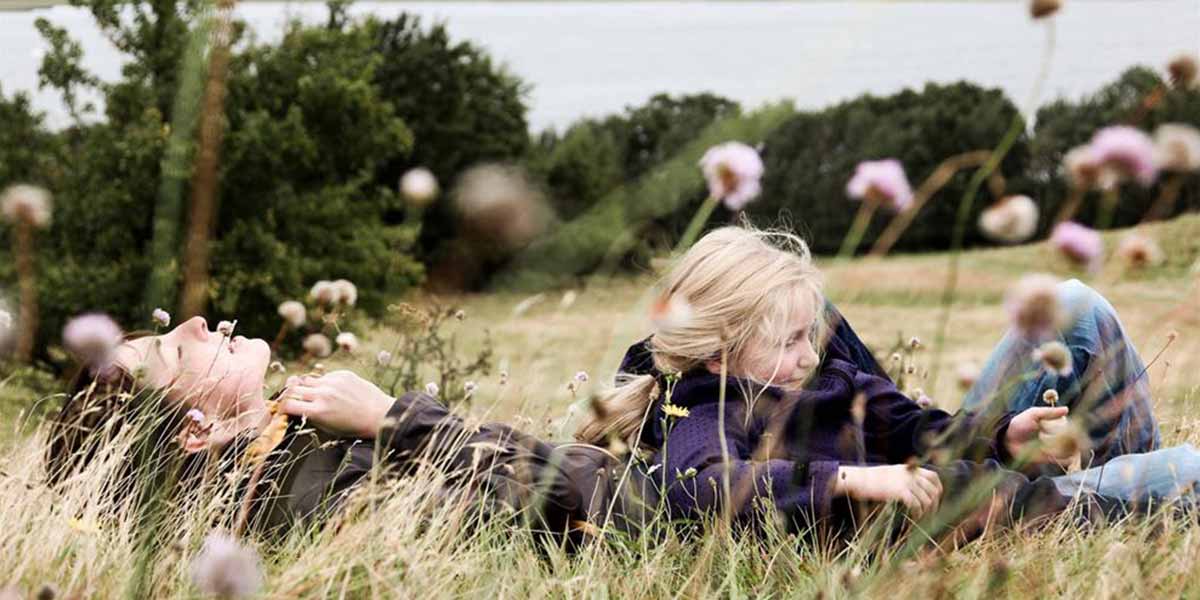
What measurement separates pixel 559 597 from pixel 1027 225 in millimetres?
1017

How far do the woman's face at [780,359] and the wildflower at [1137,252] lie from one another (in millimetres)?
1067

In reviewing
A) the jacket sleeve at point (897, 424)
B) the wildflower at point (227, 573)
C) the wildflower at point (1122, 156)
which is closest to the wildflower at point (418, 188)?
the wildflower at point (227, 573)

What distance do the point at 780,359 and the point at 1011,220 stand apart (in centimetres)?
116

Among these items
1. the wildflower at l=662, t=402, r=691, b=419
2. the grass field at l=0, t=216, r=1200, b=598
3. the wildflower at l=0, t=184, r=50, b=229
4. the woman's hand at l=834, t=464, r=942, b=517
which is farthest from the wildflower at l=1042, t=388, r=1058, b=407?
the wildflower at l=0, t=184, r=50, b=229

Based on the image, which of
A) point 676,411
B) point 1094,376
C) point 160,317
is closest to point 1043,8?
point 676,411

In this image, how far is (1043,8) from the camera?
51.8 inches

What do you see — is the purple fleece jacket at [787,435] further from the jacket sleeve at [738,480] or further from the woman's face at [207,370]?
the woman's face at [207,370]

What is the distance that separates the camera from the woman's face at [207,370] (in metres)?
2.42

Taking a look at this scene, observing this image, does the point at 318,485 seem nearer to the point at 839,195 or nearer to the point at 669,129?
the point at 839,195

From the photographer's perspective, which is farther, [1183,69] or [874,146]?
[874,146]

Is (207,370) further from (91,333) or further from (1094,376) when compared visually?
(1094,376)

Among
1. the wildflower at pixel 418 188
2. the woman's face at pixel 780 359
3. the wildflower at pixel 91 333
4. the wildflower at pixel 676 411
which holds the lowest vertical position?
the wildflower at pixel 676 411

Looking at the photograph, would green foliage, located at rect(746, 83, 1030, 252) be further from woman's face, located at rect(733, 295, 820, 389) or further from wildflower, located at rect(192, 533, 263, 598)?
wildflower, located at rect(192, 533, 263, 598)

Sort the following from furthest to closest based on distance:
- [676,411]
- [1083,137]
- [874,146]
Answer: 1. [874,146]
2. [1083,137]
3. [676,411]
